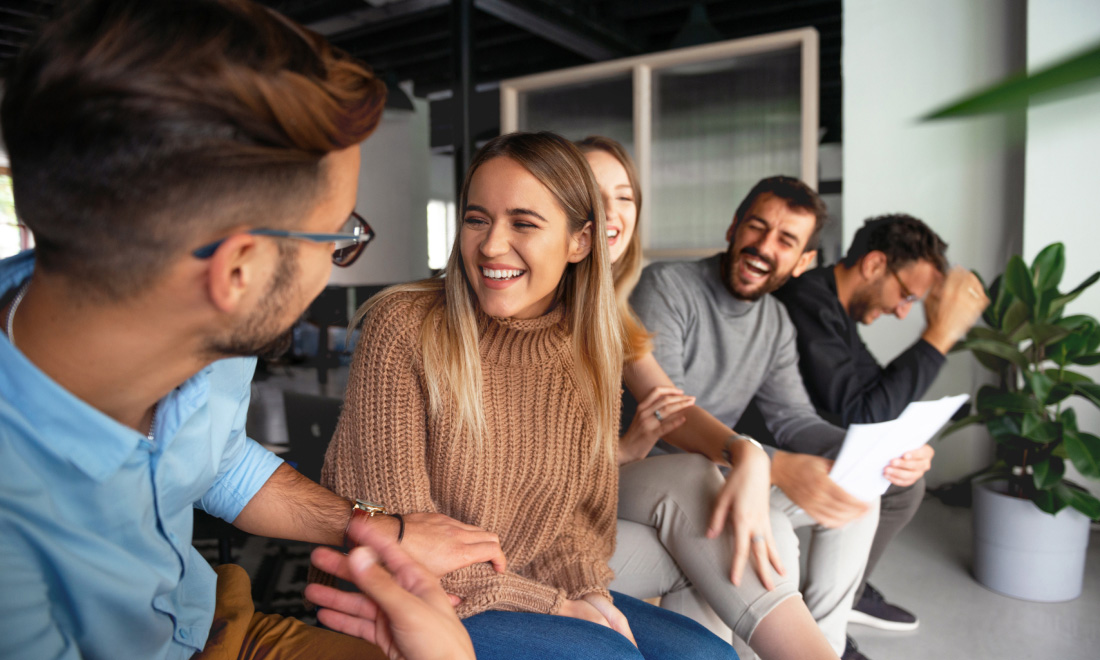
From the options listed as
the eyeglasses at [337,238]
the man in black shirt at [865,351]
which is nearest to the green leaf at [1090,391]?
the man in black shirt at [865,351]

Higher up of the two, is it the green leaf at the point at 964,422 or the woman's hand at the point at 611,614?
the green leaf at the point at 964,422

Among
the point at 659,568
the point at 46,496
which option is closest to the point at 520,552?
the point at 659,568

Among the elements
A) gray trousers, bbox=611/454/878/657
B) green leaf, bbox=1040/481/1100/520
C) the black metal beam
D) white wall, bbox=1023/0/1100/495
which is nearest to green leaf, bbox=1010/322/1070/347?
white wall, bbox=1023/0/1100/495

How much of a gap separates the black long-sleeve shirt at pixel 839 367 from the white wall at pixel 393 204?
3222 millimetres

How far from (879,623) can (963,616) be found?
318mm

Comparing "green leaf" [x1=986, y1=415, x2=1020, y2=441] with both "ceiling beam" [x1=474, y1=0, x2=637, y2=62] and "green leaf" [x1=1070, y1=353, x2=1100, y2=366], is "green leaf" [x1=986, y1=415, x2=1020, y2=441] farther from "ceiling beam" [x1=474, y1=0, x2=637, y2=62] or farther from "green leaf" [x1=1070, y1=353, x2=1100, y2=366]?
"ceiling beam" [x1=474, y1=0, x2=637, y2=62]

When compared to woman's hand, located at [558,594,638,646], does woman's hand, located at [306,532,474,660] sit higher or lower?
higher

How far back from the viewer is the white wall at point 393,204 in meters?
4.67

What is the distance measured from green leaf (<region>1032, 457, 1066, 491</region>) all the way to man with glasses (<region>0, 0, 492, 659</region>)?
6.76ft

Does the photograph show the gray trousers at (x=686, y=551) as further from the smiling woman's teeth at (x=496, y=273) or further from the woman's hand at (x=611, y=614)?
the smiling woman's teeth at (x=496, y=273)

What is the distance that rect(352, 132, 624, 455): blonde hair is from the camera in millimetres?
1147

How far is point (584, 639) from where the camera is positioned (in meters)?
1.01

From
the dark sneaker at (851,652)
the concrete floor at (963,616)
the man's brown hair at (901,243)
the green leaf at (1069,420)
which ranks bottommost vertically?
the concrete floor at (963,616)

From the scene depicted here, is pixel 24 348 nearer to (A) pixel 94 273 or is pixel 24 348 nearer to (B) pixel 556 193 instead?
(A) pixel 94 273
